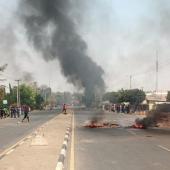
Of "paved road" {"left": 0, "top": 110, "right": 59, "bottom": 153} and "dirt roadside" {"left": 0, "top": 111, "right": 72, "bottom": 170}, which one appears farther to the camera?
"paved road" {"left": 0, "top": 110, "right": 59, "bottom": 153}

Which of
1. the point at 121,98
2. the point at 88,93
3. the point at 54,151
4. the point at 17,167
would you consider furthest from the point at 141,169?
the point at 121,98

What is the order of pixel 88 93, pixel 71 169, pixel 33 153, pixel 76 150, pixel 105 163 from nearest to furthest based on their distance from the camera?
pixel 71 169, pixel 105 163, pixel 33 153, pixel 76 150, pixel 88 93

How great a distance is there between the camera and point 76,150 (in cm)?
1930

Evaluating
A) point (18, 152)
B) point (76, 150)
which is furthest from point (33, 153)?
point (76, 150)

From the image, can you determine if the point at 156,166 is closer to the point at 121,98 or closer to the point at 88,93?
the point at 88,93

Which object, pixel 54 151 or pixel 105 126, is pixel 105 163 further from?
pixel 105 126

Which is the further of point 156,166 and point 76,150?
point 76,150

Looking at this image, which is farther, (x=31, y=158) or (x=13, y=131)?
(x=13, y=131)

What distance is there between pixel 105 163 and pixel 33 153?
338cm

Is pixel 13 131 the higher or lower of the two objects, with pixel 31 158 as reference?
lower

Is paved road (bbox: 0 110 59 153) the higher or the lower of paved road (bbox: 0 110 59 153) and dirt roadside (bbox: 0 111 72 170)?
the lower

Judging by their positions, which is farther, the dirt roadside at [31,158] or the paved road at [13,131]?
the paved road at [13,131]

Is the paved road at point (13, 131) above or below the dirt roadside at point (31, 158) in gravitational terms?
below

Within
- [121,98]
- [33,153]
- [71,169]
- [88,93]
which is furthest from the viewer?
[121,98]
